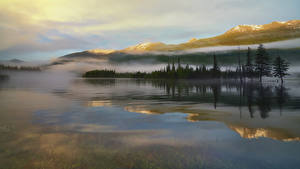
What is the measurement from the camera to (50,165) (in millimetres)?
8539

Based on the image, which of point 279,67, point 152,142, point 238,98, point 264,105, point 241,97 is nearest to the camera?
point 152,142

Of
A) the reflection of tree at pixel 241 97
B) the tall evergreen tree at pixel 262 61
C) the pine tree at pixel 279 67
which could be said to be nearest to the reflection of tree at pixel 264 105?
the reflection of tree at pixel 241 97

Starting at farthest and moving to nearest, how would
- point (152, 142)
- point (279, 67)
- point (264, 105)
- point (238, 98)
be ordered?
point (279, 67) < point (238, 98) < point (264, 105) < point (152, 142)

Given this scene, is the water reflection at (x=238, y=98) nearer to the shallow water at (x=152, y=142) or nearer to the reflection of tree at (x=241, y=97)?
the reflection of tree at (x=241, y=97)

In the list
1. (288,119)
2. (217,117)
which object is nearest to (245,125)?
(217,117)

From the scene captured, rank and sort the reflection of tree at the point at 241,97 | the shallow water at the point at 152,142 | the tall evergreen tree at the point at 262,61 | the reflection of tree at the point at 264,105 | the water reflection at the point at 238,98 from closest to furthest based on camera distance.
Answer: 1. the shallow water at the point at 152,142
2. the reflection of tree at the point at 264,105
3. the water reflection at the point at 238,98
4. the reflection of tree at the point at 241,97
5. the tall evergreen tree at the point at 262,61

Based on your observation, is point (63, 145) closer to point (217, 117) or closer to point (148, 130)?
point (148, 130)

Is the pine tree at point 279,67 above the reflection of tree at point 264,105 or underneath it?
above

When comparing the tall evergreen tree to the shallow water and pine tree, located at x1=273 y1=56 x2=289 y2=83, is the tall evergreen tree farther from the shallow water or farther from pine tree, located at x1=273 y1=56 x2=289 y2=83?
the shallow water

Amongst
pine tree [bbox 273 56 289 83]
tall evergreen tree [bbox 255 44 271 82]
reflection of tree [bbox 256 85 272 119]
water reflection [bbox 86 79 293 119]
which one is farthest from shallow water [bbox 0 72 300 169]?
pine tree [bbox 273 56 289 83]

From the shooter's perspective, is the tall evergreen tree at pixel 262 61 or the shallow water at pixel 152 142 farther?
the tall evergreen tree at pixel 262 61

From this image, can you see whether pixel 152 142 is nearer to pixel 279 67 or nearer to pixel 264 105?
pixel 264 105

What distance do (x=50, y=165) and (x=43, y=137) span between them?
4.03 metres

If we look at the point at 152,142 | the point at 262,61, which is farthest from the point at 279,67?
the point at 152,142
